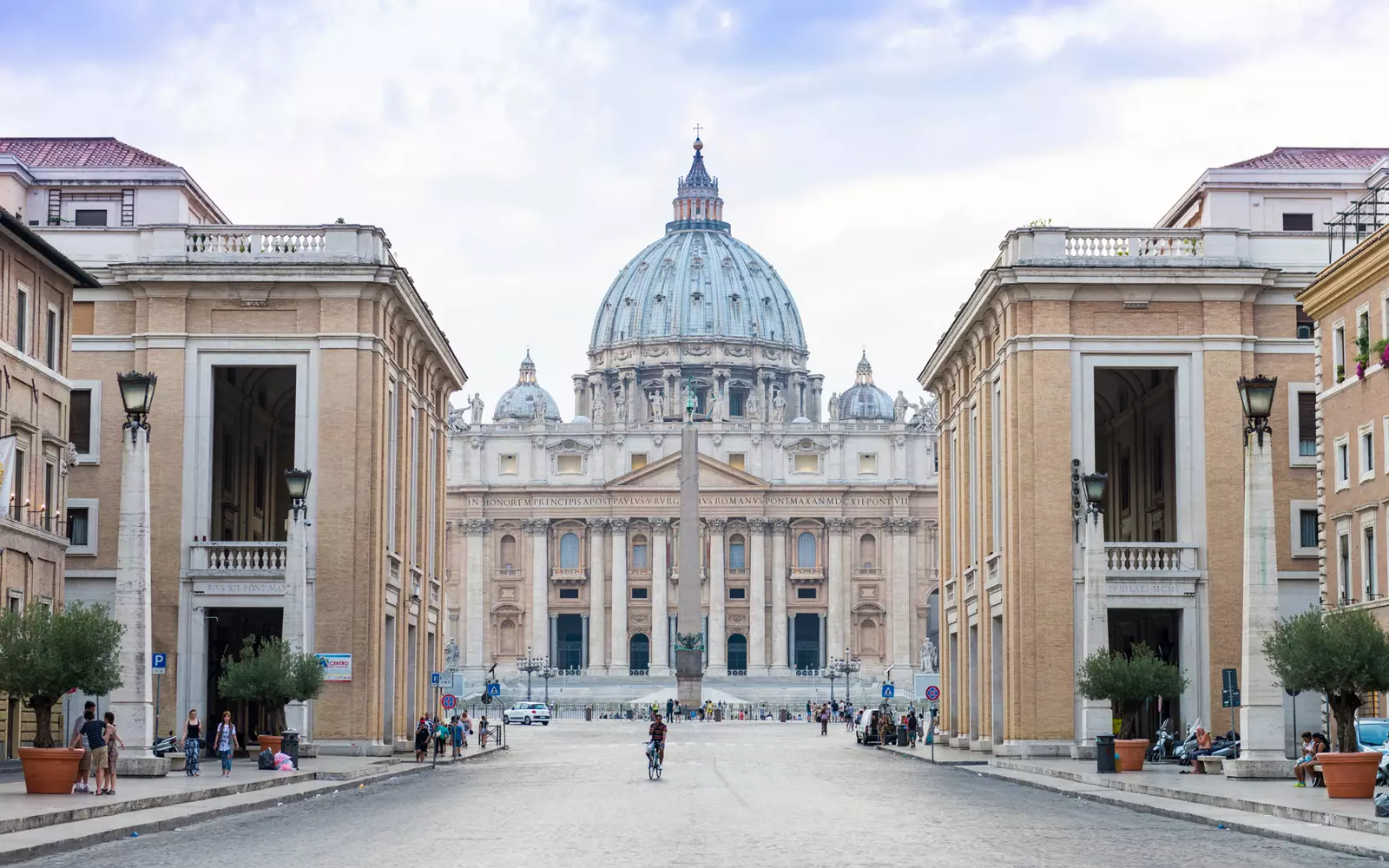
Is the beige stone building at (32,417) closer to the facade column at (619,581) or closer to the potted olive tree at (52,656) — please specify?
the potted olive tree at (52,656)

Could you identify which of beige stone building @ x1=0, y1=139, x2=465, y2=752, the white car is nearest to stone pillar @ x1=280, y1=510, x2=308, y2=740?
beige stone building @ x1=0, y1=139, x2=465, y2=752

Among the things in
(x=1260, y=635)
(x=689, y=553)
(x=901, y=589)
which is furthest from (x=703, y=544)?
(x=1260, y=635)

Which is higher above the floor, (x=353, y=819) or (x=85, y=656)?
(x=85, y=656)

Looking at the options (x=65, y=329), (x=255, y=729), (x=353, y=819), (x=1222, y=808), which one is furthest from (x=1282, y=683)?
(x=255, y=729)

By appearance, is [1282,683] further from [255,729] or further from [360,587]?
[255,729]

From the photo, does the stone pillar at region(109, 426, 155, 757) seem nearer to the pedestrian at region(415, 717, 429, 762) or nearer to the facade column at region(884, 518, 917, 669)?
the pedestrian at region(415, 717, 429, 762)

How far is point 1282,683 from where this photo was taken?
38844mm

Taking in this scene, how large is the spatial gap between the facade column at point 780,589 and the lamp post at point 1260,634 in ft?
435

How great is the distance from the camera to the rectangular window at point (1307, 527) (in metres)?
57.0

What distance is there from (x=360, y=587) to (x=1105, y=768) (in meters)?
21.1

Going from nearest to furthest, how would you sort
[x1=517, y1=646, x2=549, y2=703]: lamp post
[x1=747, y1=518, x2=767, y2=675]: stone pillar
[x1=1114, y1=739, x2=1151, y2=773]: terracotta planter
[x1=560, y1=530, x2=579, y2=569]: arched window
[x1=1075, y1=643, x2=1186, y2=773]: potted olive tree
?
1. [x1=1114, y1=739, x2=1151, y2=773]: terracotta planter
2. [x1=1075, y1=643, x2=1186, y2=773]: potted olive tree
3. [x1=517, y1=646, x2=549, y2=703]: lamp post
4. [x1=747, y1=518, x2=767, y2=675]: stone pillar
5. [x1=560, y1=530, x2=579, y2=569]: arched window

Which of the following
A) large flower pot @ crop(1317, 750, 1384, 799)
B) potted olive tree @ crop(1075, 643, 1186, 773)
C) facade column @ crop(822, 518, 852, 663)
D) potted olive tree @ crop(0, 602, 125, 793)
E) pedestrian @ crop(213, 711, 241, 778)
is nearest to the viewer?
large flower pot @ crop(1317, 750, 1384, 799)

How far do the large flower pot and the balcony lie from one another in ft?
101

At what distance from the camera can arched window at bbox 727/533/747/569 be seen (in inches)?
6914
